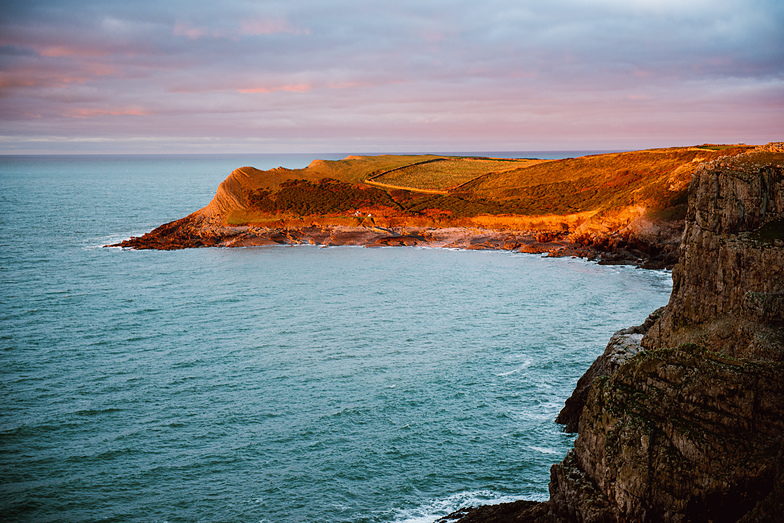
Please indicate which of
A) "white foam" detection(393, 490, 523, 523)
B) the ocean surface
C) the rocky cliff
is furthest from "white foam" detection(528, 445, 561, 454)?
the rocky cliff

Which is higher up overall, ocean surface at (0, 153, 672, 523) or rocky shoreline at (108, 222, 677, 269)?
rocky shoreline at (108, 222, 677, 269)

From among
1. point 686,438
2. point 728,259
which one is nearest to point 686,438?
point 686,438

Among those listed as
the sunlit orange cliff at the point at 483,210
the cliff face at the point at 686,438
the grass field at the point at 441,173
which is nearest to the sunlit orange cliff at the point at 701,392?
the cliff face at the point at 686,438

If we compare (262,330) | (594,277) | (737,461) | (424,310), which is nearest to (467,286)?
(424,310)

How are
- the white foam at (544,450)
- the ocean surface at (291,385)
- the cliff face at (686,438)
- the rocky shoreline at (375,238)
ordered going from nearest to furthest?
the cliff face at (686,438), the ocean surface at (291,385), the white foam at (544,450), the rocky shoreline at (375,238)

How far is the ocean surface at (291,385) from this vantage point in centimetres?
2709

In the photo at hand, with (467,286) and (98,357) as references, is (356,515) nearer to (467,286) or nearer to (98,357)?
(98,357)

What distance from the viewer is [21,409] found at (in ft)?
117

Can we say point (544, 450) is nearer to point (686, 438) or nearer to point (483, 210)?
point (686, 438)

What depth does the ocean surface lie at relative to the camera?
88.9 ft

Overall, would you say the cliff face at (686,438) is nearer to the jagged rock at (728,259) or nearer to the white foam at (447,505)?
the jagged rock at (728,259)

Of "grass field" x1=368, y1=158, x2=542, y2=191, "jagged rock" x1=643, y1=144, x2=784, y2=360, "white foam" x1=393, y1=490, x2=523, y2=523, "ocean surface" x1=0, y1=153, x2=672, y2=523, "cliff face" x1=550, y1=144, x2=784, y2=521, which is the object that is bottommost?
"white foam" x1=393, y1=490, x2=523, y2=523

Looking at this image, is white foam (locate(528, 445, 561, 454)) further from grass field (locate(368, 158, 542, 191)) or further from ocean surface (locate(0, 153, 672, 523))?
grass field (locate(368, 158, 542, 191))

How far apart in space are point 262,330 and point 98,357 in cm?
1401
